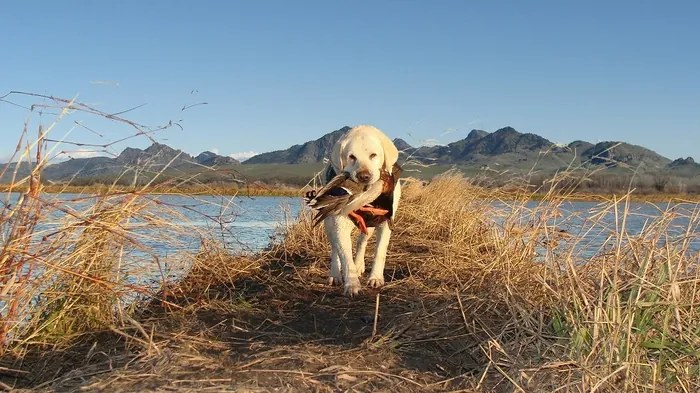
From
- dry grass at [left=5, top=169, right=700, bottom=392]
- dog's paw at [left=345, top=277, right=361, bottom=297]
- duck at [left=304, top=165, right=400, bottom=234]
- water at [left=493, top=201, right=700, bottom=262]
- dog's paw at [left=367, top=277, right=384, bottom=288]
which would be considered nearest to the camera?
dry grass at [left=5, top=169, right=700, bottom=392]

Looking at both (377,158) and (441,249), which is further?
(441,249)

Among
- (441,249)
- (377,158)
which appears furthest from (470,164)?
(377,158)

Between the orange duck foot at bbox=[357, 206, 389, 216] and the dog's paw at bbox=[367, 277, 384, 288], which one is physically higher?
the orange duck foot at bbox=[357, 206, 389, 216]

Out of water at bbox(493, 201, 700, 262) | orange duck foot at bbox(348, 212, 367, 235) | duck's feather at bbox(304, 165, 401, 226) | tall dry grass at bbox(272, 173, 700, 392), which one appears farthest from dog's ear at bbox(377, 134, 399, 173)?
water at bbox(493, 201, 700, 262)

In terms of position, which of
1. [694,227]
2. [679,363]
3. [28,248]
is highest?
[28,248]

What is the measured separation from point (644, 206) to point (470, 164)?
5100 millimetres

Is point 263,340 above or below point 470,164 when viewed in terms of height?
below

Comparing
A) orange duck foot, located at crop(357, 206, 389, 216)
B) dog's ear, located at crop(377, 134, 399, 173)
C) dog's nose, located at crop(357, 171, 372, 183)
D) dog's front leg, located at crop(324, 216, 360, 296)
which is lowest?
dog's front leg, located at crop(324, 216, 360, 296)

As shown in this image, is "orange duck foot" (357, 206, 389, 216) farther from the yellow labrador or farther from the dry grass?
the dry grass

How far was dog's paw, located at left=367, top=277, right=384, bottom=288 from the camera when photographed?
201 inches

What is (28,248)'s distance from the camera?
3.93 meters

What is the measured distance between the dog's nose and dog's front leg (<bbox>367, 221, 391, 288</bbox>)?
0.47 meters

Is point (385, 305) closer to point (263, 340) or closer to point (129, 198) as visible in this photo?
point (263, 340)

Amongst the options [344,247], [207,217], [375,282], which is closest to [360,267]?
[375,282]
